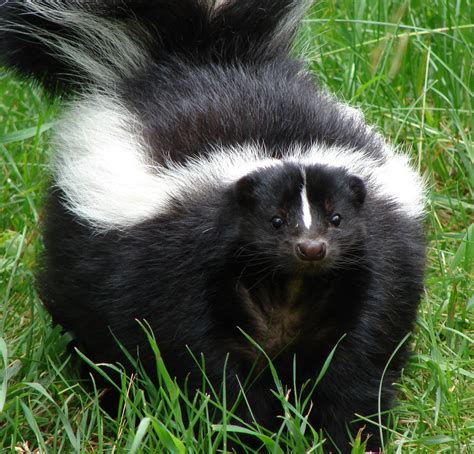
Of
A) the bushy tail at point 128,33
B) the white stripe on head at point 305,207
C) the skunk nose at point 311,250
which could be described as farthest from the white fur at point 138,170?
the bushy tail at point 128,33

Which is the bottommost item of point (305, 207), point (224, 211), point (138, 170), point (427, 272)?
point (427, 272)

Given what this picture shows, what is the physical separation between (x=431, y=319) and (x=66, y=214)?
6.32 ft

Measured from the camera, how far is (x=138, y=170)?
569cm

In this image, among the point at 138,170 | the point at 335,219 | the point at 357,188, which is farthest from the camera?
the point at 138,170

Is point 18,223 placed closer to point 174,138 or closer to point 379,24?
point 174,138

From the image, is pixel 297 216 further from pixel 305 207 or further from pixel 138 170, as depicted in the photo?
pixel 138 170

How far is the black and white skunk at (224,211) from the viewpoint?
5.32m

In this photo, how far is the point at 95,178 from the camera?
19.4ft

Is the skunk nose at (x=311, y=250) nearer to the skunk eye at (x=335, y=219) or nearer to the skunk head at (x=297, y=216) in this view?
the skunk head at (x=297, y=216)

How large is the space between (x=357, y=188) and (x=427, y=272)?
5.28 ft

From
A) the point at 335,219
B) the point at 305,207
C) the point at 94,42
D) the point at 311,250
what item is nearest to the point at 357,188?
the point at 335,219

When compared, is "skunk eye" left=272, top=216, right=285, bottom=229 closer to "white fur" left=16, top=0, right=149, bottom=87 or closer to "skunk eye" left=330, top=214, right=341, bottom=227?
"skunk eye" left=330, top=214, right=341, bottom=227

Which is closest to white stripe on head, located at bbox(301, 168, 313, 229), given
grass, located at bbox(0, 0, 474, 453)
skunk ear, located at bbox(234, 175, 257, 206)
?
skunk ear, located at bbox(234, 175, 257, 206)

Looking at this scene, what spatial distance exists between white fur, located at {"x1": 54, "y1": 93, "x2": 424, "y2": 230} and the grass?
58cm
